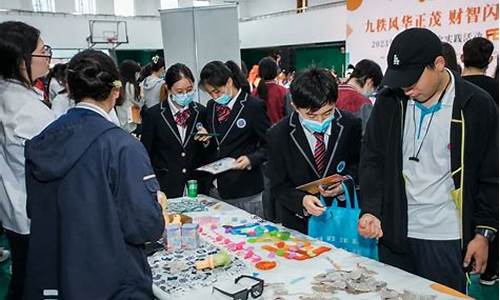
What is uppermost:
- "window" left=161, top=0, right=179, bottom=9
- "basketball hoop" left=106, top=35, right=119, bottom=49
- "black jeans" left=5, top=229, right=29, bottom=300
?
"window" left=161, top=0, right=179, bottom=9

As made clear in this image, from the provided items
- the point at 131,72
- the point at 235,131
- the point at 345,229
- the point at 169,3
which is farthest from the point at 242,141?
the point at 169,3

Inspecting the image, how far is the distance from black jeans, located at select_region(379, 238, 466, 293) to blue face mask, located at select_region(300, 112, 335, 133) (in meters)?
0.55

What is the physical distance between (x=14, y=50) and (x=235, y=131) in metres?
1.11

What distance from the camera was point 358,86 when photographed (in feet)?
9.94

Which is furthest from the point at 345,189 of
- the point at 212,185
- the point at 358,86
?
the point at 358,86

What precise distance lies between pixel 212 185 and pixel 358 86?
3.91 ft

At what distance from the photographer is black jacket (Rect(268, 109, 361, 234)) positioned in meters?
1.90

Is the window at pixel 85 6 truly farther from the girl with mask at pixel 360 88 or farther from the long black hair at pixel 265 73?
the girl with mask at pixel 360 88

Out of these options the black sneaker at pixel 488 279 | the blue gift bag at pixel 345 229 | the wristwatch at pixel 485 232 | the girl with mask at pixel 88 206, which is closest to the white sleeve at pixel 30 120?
the girl with mask at pixel 88 206

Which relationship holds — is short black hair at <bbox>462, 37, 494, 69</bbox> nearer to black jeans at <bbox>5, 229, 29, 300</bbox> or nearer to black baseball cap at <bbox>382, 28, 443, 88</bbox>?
black baseball cap at <bbox>382, 28, 443, 88</bbox>

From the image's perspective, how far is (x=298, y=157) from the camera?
1920mm

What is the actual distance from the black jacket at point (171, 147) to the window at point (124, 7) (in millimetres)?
10337

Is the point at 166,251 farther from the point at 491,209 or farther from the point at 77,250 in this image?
the point at 491,209

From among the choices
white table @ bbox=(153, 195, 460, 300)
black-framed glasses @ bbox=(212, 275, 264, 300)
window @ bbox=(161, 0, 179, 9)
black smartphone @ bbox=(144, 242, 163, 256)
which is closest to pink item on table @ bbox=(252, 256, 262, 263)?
white table @ bbox=(153, 195, 460, 300)
